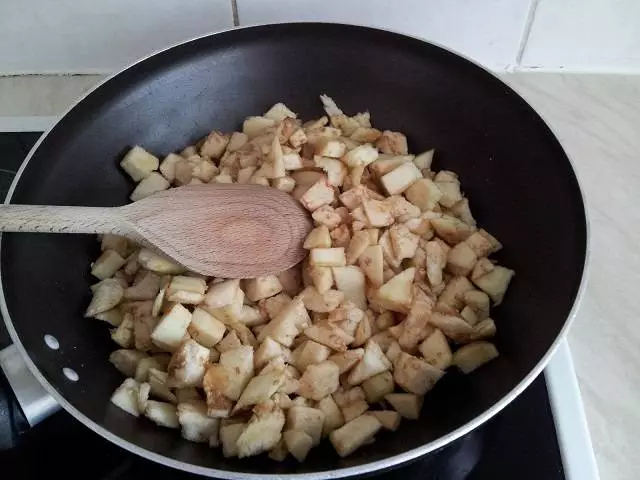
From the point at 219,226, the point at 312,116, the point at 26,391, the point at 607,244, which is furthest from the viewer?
the point at 312,116

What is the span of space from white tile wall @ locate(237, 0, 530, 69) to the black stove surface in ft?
2.33

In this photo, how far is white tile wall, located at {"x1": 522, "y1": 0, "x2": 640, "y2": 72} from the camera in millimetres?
1209

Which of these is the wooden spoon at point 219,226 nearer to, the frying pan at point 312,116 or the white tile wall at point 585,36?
the frying pan at point 312,116

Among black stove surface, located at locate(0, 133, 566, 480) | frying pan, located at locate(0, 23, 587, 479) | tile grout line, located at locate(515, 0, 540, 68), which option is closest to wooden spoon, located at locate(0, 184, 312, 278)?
frying pan, located at locate(0, 23, 587, 479)

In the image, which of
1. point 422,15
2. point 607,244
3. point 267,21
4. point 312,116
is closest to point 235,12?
point 267,21

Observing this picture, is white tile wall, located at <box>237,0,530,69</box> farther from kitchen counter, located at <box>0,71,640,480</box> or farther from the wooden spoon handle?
the wooden spoon handle

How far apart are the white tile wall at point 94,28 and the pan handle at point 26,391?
68cm

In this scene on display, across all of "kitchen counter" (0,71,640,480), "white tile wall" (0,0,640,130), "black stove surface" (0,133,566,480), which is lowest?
"black stove surface" (0,133,566,480)

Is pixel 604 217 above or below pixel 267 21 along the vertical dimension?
below

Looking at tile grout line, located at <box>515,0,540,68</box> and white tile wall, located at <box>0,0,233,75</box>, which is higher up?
tile grout line, located at <box>515,0,540,68</box>

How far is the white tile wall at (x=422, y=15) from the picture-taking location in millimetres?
1201

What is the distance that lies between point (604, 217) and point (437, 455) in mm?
539

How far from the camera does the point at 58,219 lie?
0.85 meters

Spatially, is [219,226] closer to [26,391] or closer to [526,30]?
[26,391]
